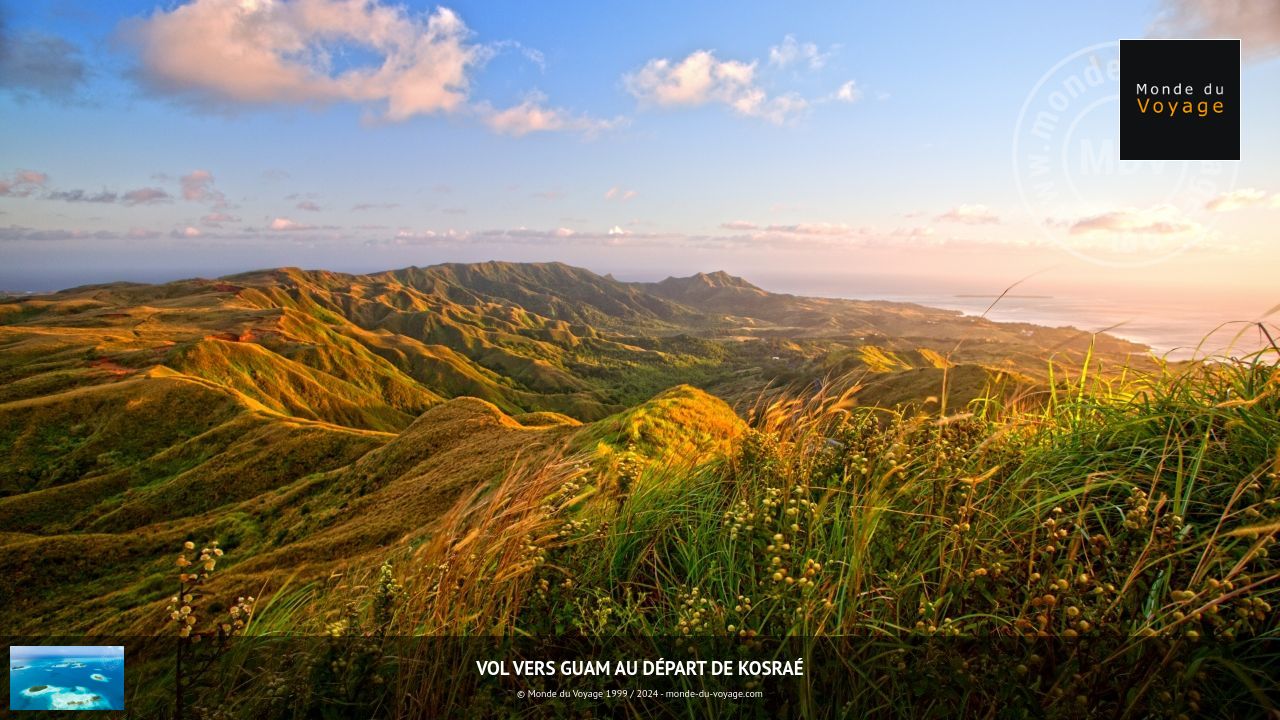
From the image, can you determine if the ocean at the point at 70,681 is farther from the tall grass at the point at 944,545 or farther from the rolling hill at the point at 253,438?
the rolling hill at the point at 253,438

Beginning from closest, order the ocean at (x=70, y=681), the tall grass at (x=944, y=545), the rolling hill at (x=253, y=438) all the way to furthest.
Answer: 1. the tall grass at (x=944, y=545)
2. the ocean at (x=70, y=681)
3. the rolling hill at (x=253, y=438)

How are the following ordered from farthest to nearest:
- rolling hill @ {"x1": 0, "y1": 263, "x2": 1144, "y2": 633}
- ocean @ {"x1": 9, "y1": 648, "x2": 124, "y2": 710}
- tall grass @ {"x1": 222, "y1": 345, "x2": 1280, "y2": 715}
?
1. rolling hill @ {"x1": 0, "y1": 263, "x2": 1144, "y2": 633}
2. ocean @ {"x1": 9, "y1": 648, "x2": 124, "y2": 710}
3. tall grass @ {"x1": 222, "y1": 345, "x2": 1280, "y2": 715}

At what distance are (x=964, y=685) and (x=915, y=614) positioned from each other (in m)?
0.54

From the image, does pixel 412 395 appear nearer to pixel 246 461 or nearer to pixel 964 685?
pixel 246 461

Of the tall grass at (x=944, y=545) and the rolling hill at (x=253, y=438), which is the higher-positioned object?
the tall grass at (x=944, y=545)

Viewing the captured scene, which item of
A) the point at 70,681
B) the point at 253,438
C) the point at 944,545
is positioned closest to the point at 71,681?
the point at 70,681

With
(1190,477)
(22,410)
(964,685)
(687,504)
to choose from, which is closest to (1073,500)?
(1190,477)

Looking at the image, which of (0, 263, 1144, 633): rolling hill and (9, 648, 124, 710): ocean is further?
(0, 263, 1144, 633): rolling hill

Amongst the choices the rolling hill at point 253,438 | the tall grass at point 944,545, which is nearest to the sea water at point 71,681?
the tall grass at point 944,545

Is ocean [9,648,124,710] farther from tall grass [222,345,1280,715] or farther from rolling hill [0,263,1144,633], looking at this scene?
rolling hill [0,263,1144,633]

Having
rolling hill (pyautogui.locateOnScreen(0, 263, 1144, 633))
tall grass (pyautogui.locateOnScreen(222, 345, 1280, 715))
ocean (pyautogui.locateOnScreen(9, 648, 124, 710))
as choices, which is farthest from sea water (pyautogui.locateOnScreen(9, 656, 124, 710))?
rolling hill (pyautogui.locateOnScreen(0, 263, 1144, 633))

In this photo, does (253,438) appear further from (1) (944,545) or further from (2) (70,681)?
(1) (944,545)

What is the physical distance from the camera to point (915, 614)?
2.86 m

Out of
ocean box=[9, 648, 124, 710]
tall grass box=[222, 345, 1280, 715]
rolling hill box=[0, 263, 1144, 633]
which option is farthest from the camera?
rolling hill box=[0, 263, 1144, 633]
